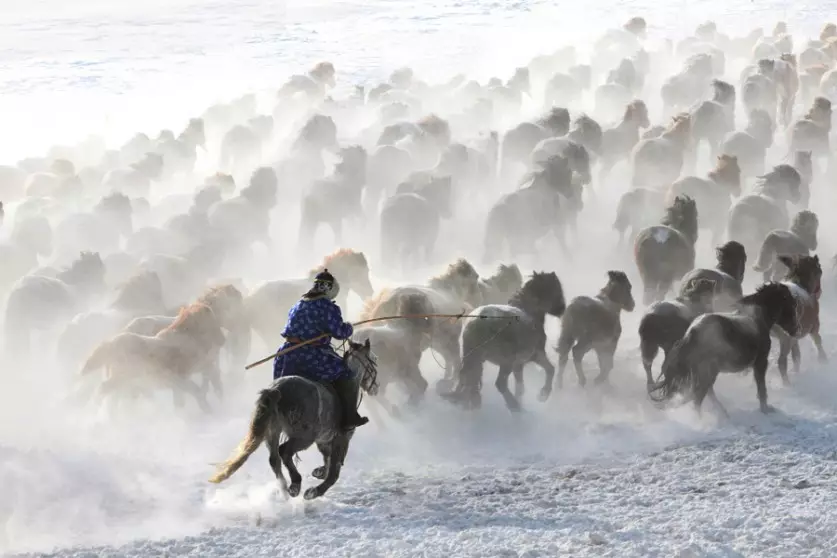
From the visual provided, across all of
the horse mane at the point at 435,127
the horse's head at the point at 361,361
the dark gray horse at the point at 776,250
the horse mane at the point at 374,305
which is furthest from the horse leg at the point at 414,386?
the horse mane at the point at 435,127

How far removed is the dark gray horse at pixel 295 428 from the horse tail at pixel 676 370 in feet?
9.09

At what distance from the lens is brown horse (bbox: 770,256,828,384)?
884cm

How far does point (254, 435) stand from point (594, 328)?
4.10m

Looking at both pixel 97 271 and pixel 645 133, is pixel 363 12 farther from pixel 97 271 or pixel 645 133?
pixel 97 271

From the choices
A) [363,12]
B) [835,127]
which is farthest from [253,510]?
[363,12]

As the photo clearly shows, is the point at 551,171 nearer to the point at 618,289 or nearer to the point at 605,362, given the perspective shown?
the point at 618,289

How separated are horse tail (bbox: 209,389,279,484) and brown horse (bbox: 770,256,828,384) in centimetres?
515

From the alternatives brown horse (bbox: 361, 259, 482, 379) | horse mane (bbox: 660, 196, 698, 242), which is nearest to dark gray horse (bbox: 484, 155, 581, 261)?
horse mane (bbox: 660, 196, 698, 242)

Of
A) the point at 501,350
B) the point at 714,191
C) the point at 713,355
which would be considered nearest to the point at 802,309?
the point at 713,355

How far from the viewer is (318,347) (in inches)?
259

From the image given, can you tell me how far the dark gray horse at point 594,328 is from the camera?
9008 millimetres

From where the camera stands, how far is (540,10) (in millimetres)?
35000

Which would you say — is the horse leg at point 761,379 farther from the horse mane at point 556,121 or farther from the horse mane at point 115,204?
the horse mane at point 115,204

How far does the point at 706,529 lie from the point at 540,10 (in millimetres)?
31044
